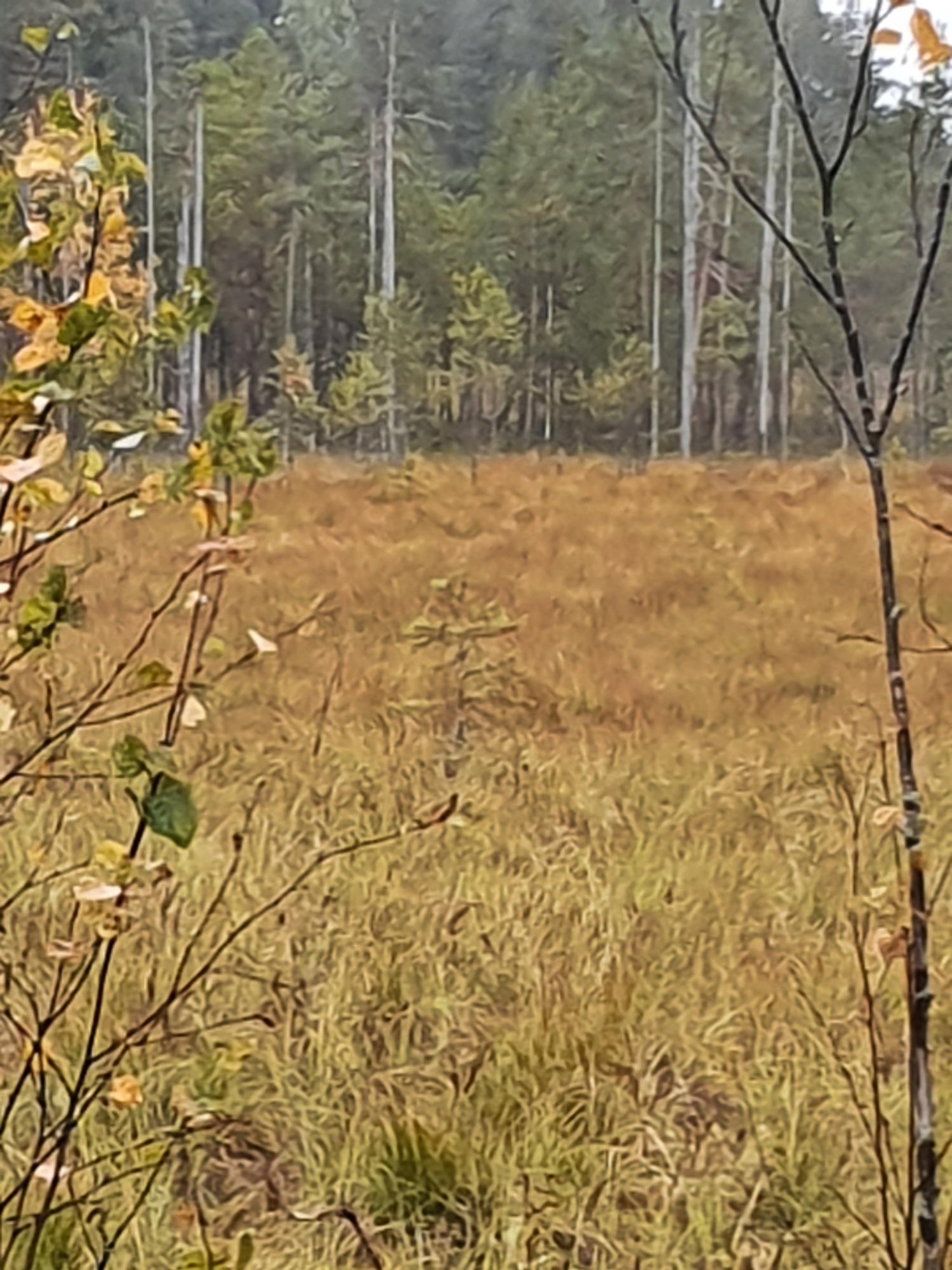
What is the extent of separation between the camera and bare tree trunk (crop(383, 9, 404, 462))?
701 inches

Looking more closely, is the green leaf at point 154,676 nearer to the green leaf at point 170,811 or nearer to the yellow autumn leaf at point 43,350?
the green leaf at point 170,811

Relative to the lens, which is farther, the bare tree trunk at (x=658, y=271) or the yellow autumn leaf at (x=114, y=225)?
the bare tree trunk at (x=658, y=271)

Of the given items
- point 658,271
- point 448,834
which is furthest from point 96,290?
point 658,271

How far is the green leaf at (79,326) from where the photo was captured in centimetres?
95

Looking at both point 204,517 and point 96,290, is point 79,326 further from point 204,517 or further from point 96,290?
point 204,517

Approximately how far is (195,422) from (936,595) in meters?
12.9

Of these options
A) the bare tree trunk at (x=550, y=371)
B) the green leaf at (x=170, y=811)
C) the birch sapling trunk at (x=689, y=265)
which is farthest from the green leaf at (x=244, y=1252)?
the bare tree trunk at (x=550, y=371)

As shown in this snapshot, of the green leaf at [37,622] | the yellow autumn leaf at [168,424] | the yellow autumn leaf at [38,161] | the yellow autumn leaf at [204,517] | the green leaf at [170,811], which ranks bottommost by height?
the green leaf at [170,811]

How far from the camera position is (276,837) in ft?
9.44

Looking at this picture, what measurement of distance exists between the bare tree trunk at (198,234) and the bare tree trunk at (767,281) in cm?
756

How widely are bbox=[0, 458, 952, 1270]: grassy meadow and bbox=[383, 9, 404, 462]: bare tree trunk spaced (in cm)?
1290

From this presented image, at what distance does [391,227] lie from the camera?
65.0ft

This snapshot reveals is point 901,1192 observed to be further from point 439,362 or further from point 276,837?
point 439,362

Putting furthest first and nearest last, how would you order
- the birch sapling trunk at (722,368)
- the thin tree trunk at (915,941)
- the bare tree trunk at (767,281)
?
the birch sapling trunk at (722,368) → the bare tree trunk at (767,281) → the thin tree trunk at (915,941)
